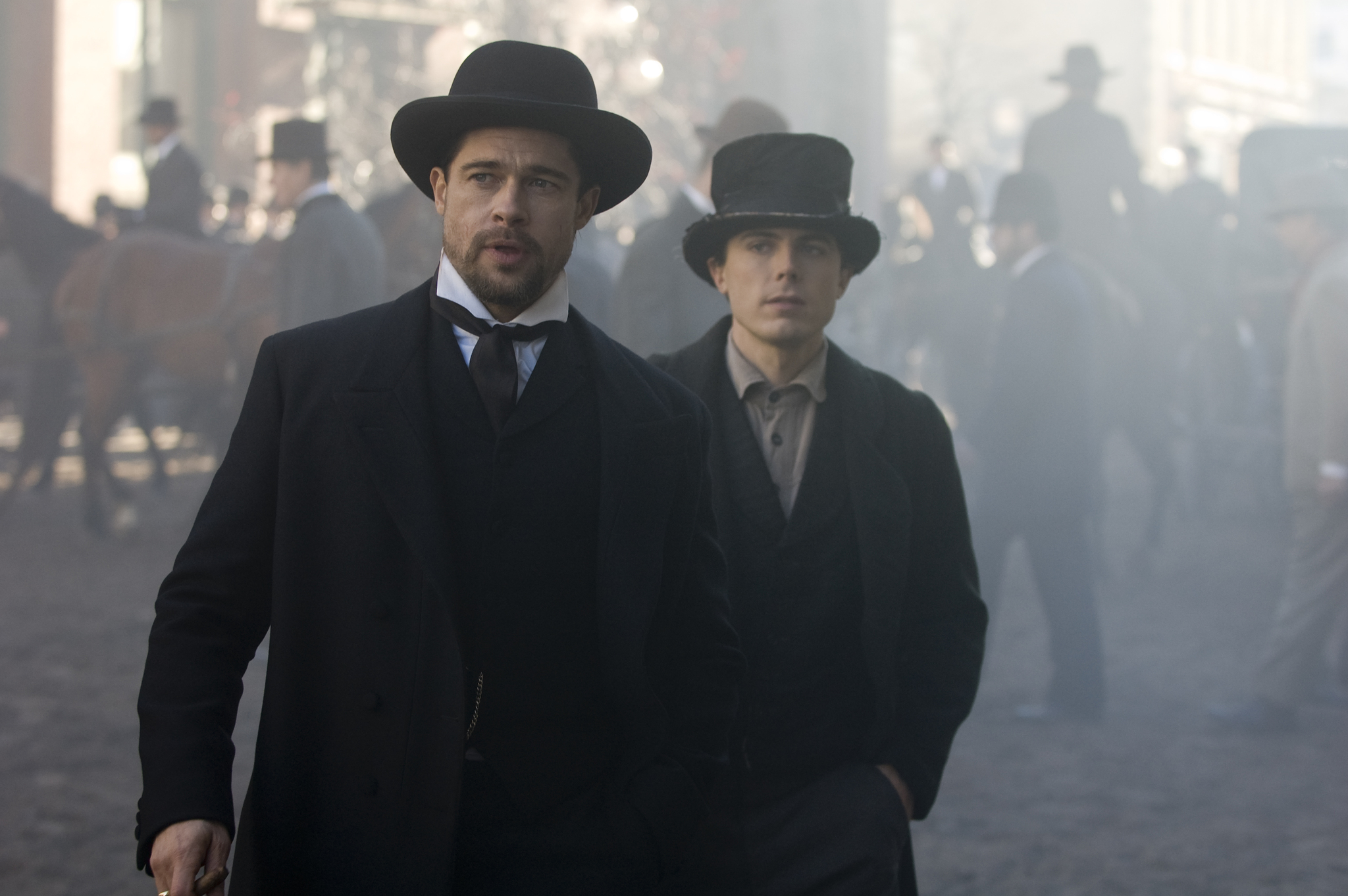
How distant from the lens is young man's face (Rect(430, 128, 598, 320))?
1.99m

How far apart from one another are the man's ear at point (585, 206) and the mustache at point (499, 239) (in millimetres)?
143

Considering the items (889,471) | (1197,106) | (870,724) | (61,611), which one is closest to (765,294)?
(889,471)

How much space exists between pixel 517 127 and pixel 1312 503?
200 inches

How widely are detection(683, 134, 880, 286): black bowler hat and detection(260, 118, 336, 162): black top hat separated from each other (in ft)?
14.3

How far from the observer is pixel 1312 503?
6125 mm

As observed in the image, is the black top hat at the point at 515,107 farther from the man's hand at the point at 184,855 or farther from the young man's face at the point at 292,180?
the young man's face at the point at 292,180

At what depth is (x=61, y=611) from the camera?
7602 millimetres

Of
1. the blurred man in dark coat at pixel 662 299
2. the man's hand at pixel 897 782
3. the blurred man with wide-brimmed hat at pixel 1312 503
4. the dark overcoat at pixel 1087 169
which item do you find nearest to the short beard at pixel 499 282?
the man's hand at pixel 897 782

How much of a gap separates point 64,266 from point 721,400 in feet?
29.8

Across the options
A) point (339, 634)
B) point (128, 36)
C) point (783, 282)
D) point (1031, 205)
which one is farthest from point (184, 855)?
point (128, 36)

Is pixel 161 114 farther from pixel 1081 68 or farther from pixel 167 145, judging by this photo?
pixel 1081 68

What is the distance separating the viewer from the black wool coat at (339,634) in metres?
1.84

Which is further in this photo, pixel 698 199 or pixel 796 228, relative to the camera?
pixel 698 199

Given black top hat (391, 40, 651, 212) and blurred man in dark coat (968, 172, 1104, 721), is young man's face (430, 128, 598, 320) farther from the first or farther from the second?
blurred man in dark coat (968, 172, 1104, 721)
